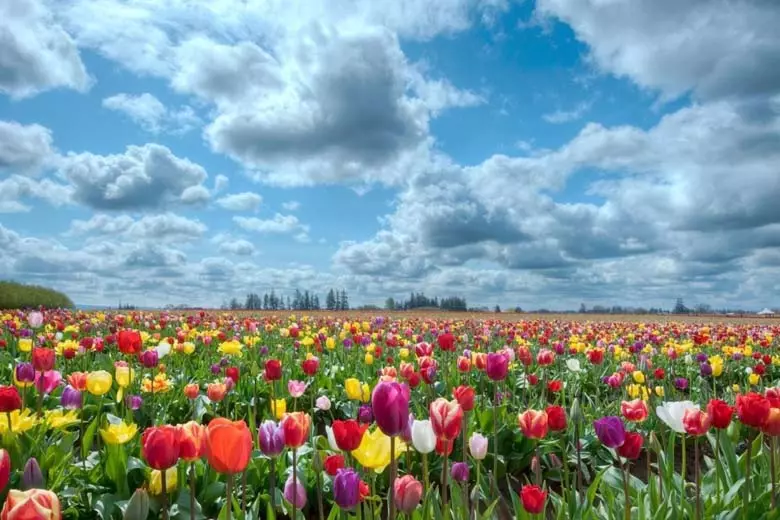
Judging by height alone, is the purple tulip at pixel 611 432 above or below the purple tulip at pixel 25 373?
below

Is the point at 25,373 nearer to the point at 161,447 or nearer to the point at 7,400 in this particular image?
the point at 7,400

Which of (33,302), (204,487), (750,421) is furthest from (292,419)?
(33,302)

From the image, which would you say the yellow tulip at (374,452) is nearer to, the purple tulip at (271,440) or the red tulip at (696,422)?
the purple tulip at (271,440)

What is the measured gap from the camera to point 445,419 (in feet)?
7.82

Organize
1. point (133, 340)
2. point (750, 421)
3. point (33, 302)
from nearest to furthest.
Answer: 1. point (750, 421)
2. point (133, 340)
3. point (33, 302)

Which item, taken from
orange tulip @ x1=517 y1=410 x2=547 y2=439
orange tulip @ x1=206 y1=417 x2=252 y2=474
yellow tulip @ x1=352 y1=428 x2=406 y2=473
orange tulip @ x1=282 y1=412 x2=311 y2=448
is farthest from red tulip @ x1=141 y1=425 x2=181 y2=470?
orange tulip @ x1=517 y1=410 x2=547 y2=439

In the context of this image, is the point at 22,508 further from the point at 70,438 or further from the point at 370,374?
the point at 370,374

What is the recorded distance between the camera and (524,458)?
4961 millimetres

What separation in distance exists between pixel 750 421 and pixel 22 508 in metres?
2.88

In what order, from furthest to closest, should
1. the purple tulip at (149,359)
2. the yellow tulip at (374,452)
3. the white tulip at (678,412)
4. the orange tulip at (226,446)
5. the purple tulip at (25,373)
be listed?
the purple tulip at (149,359) → the purple tulip at (25,373) → the white tulip at (678,412) → the yellow tulip at (374,452) → the orange tulip at (226,446)

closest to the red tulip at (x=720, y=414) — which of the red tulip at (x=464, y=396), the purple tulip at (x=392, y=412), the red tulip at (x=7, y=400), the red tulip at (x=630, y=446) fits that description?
the red tulip at (x=630, y=446)

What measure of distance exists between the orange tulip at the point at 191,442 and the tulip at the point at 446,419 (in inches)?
34.7

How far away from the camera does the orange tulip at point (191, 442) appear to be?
2.17 metres

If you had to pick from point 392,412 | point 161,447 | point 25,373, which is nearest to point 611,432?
point 392,412
